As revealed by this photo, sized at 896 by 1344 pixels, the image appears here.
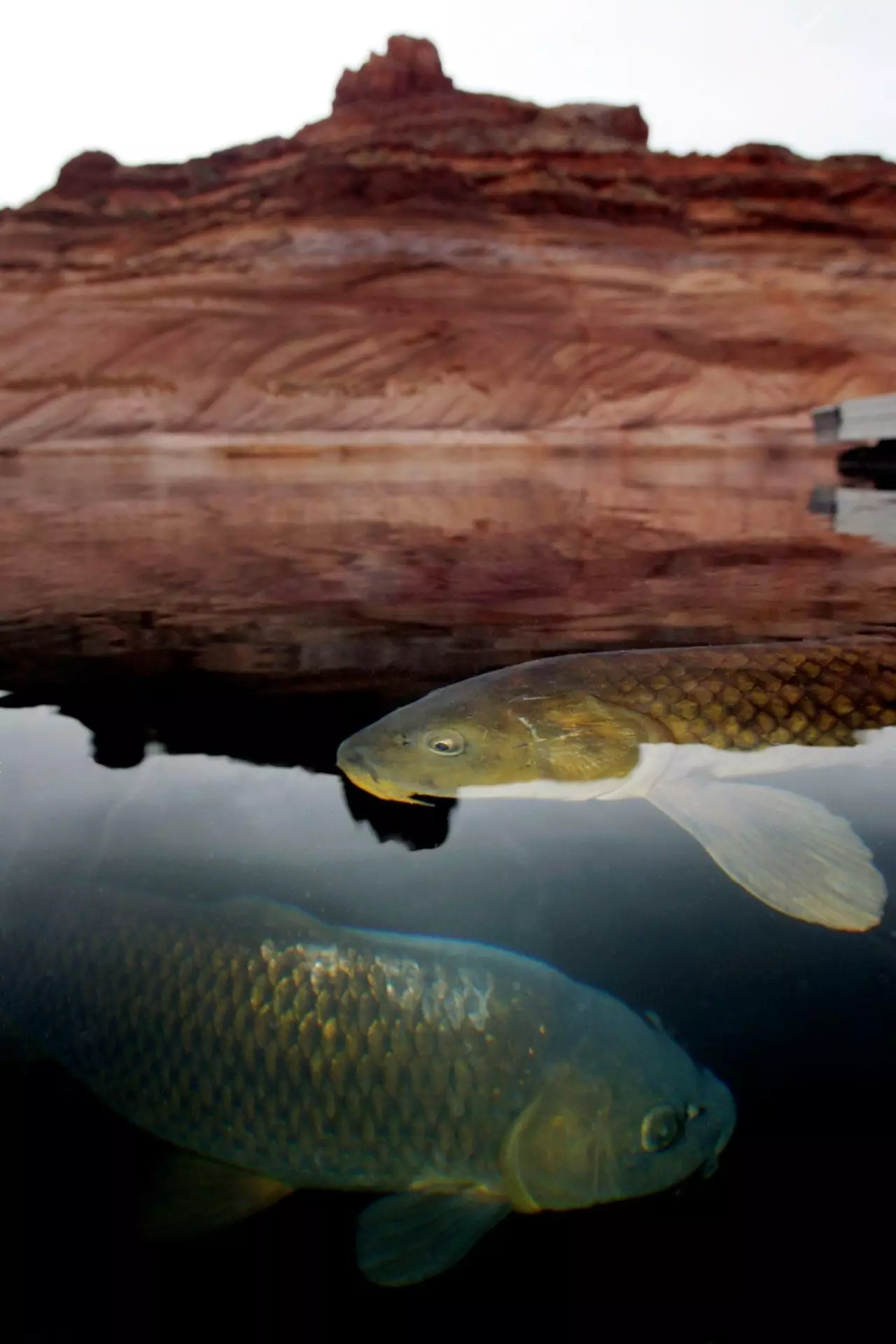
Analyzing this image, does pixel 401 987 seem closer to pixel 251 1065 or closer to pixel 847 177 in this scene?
pixel 251 1065

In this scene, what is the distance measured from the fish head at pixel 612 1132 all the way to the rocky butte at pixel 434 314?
38.8m

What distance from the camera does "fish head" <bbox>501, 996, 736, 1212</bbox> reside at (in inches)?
43.8

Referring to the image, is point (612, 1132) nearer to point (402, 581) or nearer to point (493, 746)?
point (493, 746)

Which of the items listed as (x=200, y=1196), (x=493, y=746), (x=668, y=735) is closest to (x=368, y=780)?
(x=493, y=746)

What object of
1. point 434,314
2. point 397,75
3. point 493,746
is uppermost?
point 397,75

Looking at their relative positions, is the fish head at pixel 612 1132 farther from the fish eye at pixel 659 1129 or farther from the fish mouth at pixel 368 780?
the fish mouth at pixel 368 780

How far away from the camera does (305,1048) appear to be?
1193 mm

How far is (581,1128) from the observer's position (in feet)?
3.70

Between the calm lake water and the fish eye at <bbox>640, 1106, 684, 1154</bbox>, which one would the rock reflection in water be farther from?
the fish eye at <bbox>640, 1106, 684, 1154</bbox>

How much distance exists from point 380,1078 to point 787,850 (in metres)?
0.91

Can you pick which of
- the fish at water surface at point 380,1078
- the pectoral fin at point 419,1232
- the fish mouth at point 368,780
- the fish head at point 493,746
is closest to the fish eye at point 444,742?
the fish head at point 493,746

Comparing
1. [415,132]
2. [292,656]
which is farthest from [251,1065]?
[415,132]

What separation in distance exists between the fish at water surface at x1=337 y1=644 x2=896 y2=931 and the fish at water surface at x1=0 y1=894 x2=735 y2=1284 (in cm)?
65

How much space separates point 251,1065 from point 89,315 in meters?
41.9
